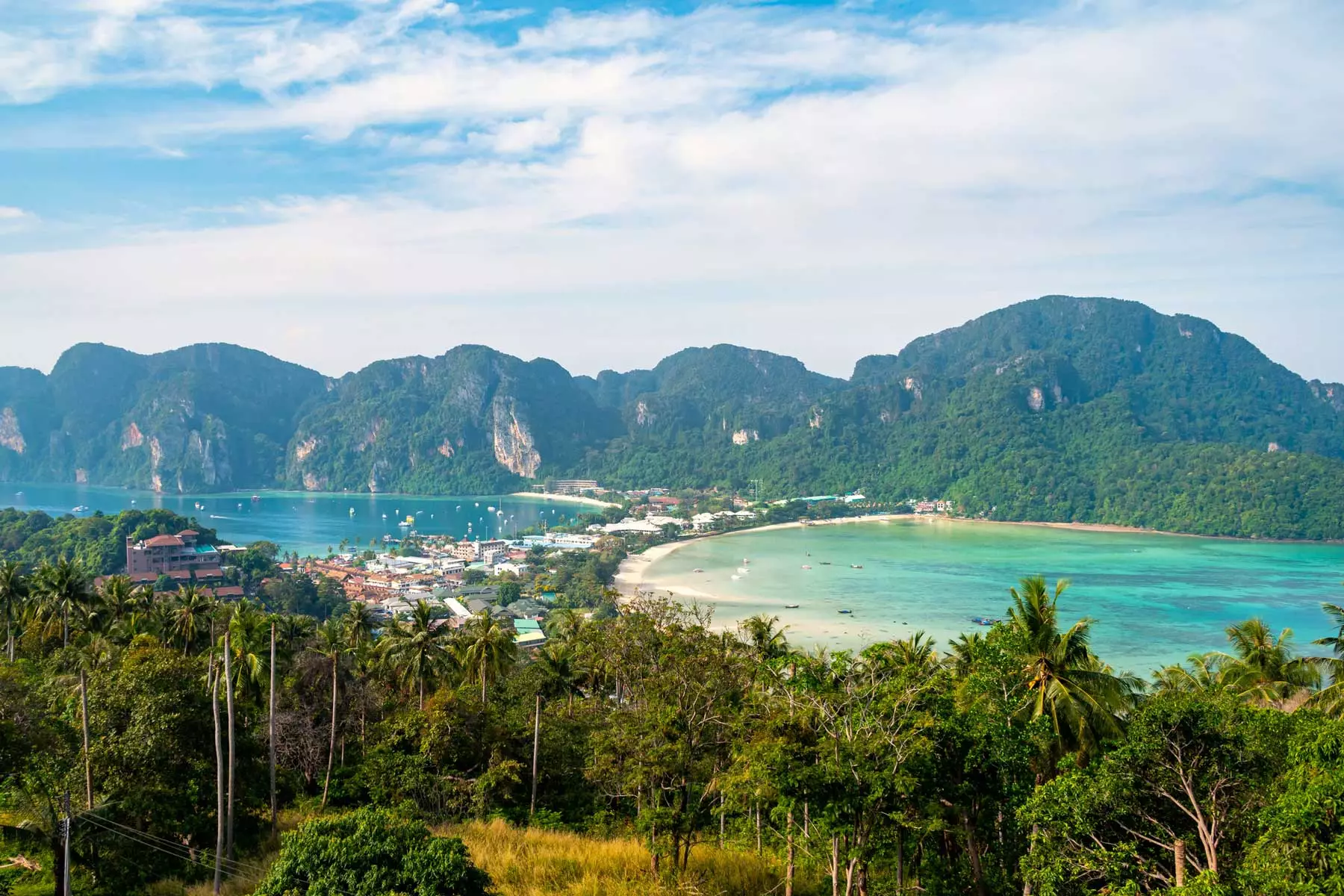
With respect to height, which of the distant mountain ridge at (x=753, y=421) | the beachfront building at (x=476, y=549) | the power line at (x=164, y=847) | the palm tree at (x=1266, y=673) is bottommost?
the beachfront building at (x=476, y=549)

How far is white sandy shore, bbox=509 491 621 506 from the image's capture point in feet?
371

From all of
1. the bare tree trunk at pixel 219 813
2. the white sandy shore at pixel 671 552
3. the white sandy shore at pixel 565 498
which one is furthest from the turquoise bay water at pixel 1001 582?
the white sandy shore at pixel 565 498

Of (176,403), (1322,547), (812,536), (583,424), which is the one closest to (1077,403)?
(1322,547)

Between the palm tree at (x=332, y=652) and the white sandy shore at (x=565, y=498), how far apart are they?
85.7 meters

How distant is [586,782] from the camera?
14203 mm

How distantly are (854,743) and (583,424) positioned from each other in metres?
149

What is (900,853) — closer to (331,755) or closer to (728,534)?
(331,755)

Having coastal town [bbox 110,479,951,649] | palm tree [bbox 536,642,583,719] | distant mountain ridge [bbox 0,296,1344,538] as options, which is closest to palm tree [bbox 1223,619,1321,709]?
coastal town [bbox 110,479,951,649]

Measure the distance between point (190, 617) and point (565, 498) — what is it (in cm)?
10327

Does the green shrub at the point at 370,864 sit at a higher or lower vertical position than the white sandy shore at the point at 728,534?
higher

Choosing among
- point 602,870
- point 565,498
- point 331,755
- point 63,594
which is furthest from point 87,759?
point 565,498

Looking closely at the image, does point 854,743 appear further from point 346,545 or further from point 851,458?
point 851,458

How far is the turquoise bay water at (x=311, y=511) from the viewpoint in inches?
3403

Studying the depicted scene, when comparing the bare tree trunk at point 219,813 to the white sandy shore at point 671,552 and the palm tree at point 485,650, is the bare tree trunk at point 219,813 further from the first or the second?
the white sandy shore at point 671,552
